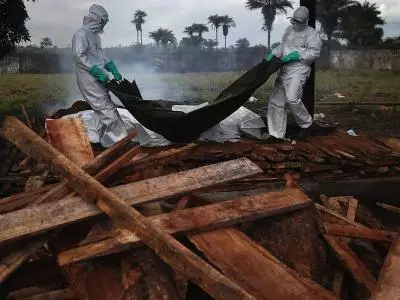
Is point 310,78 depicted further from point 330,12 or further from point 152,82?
point 330,12

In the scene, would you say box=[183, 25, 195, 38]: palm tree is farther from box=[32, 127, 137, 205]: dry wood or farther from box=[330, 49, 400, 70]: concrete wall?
box=[32, 127, 137, 205]: dry wood

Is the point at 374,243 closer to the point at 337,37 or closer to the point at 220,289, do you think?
the point at 220,289

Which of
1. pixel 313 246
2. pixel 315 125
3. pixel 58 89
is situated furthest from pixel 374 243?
pixel 58 89

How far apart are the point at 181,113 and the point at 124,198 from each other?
2939mm

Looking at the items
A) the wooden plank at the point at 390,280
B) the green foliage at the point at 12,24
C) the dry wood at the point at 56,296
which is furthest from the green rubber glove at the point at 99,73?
the green foliage at the point at 12,24

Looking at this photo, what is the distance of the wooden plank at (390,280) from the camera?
225cm

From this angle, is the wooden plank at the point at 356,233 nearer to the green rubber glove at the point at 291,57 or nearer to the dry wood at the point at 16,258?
the dry wood at the point at 16,258

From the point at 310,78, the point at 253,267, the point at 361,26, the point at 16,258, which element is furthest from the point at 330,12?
the point at 16,258

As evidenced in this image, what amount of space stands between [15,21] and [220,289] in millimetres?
9797

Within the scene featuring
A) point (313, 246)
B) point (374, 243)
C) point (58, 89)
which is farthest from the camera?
point (58, 89)

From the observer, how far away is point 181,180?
109 inches

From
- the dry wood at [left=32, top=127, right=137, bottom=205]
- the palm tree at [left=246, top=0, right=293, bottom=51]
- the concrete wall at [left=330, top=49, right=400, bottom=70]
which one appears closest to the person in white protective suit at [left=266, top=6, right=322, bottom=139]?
the dry wood at [left=32, top=127, right=137, bottom=205]

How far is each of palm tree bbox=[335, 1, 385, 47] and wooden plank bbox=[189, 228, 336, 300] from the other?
42.5 m

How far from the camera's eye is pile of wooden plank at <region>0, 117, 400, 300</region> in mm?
2160
